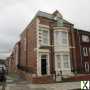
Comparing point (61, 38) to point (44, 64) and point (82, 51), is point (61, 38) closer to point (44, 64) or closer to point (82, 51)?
point (44, 64)

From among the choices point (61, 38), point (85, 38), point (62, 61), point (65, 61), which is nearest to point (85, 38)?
point (85, 38)

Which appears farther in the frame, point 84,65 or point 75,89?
point 84,65

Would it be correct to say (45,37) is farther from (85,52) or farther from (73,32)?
(85,52)

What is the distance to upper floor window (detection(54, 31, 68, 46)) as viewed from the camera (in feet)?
91.6

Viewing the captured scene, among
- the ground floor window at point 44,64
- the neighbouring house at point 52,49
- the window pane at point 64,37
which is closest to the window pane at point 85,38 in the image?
the neighbouring house at point 52,49

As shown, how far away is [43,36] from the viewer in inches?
1055

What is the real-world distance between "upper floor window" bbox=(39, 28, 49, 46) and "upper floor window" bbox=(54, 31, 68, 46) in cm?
146

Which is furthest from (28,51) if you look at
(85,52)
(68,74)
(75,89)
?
(75,89)

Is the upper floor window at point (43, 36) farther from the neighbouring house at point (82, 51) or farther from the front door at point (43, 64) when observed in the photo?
the neighbouring house at point (82, 51)

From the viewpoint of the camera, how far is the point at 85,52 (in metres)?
33.0

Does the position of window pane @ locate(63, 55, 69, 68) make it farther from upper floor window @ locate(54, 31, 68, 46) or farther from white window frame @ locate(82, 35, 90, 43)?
white window frame @ locate(82, 35, 90, 43)

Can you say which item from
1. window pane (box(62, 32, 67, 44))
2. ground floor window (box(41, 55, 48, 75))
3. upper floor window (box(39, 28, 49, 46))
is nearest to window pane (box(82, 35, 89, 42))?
window pane (box(62, 32, 67, 44))

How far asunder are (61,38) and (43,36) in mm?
3022

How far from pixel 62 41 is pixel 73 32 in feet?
9.63
